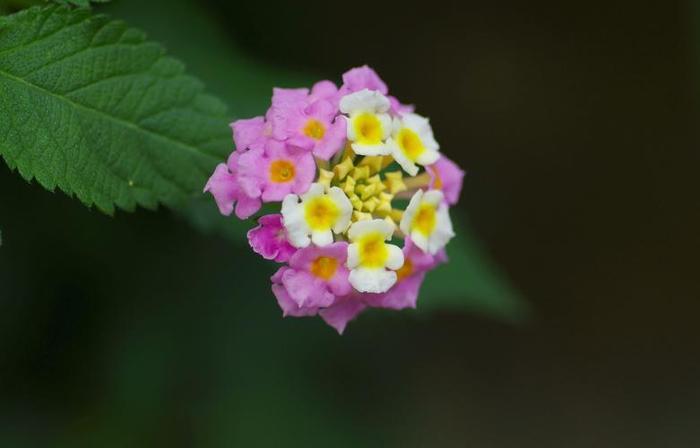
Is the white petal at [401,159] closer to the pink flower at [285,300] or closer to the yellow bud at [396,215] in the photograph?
the yellow bud at [396,215]

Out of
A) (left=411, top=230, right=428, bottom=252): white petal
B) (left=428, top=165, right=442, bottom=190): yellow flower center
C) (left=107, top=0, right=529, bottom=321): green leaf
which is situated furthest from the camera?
(left=107, top=0, right=529, bottom=321): green leaf

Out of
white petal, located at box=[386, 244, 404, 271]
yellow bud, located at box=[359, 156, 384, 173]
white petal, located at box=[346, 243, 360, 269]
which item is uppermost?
yellow bud, located at box=[359, 156, 384, 173]

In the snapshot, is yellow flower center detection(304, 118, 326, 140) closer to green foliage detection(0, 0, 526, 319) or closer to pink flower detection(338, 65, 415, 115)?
pink flower detection(338, 65, 415, 115)

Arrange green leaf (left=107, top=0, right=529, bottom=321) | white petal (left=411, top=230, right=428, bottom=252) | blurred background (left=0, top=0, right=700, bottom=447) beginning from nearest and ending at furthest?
white petal (left=411, top=230, right=428, bottom=252) → green leaf (left=107, top=0, right=529, bottom=321) → blurred background (left=0, top=0, right=700, bottom=447)

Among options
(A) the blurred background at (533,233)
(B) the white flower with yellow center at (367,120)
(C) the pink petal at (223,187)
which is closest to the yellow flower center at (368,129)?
(B) the white flower with yellow center at (367,120)

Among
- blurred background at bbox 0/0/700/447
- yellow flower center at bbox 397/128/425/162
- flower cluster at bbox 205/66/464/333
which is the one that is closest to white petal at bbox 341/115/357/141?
flower cluster at bbox 205/66/464/333

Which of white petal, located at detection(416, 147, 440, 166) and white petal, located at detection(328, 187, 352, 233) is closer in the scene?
white petal, located at detection(328, 187, 352, 233)

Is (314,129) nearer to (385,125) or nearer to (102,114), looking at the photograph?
(385,125)
